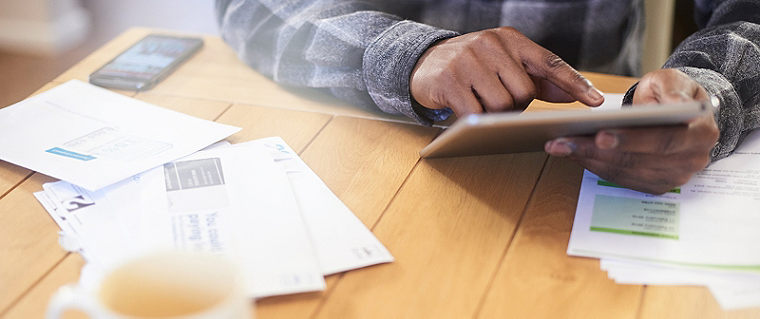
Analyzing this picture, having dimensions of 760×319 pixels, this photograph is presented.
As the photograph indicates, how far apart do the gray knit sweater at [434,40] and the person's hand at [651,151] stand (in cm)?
9

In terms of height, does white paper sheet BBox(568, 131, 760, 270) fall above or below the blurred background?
above

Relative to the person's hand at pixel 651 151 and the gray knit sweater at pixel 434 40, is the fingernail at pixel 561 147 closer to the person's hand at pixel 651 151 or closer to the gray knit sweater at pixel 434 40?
the person's hand at pixel 651 151

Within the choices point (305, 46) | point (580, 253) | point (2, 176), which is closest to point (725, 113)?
point (580, 253)

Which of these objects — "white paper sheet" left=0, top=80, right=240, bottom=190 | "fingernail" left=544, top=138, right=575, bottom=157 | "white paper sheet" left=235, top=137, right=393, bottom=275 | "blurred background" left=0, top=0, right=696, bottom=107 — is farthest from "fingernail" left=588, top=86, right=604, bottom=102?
"blurred background" left=0, top=0, right=696, bottom=107

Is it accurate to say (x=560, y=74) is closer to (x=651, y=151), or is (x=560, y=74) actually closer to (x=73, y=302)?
(x=651, y=151)

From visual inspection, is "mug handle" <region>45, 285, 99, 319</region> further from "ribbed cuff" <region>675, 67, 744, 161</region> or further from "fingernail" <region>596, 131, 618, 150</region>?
"ribbed cuff" <region>675, 67, 744, 161</region>

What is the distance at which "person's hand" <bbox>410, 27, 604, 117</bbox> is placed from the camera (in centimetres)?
83

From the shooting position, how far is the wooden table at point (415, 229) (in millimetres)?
611

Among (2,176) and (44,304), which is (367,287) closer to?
(44,304)

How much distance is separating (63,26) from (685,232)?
2512mm

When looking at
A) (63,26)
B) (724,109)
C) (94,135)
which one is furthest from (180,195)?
(63,26)

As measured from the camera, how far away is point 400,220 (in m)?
0.72

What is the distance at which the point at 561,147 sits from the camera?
732mm

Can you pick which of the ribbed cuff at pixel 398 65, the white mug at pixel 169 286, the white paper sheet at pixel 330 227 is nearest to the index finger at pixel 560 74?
the ribbed cuff at pixel 398 65
